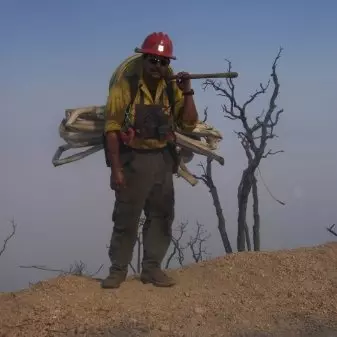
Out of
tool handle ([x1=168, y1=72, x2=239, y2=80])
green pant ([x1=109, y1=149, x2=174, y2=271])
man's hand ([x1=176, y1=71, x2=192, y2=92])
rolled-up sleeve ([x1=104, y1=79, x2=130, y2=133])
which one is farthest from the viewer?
green pant ([x1=109, y1=149, x2=174, y2=271])

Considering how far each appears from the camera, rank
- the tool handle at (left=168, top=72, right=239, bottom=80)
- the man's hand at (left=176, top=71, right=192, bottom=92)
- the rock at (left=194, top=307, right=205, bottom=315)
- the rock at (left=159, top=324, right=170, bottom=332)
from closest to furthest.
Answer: the rock at (left=159, top=324, right=170, bottom=332) < the rock at (left=194, top=307, right=205, bottom=315) < the tool handle at (left=168, top=72, right=239, bottom=80) < the man's hand at (left=176, top=71, right=192, bottom=92)

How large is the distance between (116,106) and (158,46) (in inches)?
25.2

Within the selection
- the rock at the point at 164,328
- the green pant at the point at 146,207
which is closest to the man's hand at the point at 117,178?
the green pant at the point at 146,207

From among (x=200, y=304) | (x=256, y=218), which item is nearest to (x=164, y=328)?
(x=200, y=304)

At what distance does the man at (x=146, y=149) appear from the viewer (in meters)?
5.46

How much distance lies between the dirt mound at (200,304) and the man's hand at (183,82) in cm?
179

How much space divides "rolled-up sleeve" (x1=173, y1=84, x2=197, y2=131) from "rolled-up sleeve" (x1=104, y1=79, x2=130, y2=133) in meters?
0.49

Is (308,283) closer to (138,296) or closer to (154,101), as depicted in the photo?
(138,296)

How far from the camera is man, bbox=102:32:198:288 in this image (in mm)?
5457

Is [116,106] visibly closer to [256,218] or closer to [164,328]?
[164,328]

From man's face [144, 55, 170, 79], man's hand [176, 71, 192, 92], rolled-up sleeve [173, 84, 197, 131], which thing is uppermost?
man's face [144, 55, 170, 79]

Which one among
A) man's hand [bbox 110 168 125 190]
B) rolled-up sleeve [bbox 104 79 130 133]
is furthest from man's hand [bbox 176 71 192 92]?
man's hand [bbox 110 168 125 190]

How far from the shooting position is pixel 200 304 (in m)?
5.08

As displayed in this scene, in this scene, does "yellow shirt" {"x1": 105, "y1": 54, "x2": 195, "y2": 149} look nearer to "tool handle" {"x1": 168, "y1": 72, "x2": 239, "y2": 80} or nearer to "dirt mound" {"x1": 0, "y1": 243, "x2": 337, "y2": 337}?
"tool handle" {"x1": 168, "y1": 72, "x2": 239, "y2": 80}
